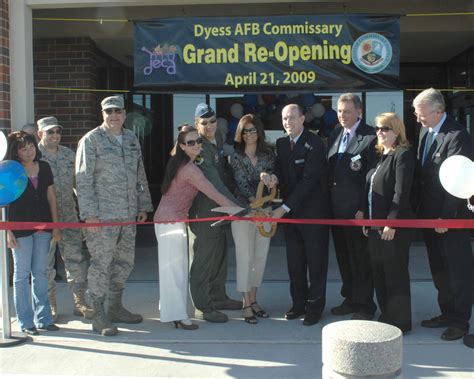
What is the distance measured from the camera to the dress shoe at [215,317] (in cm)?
533

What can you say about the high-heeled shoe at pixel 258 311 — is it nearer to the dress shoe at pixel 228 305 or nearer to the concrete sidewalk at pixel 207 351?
the concrete sidewalk at pixel 207 351

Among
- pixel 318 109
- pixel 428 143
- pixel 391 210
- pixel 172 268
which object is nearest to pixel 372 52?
pixel 428 143

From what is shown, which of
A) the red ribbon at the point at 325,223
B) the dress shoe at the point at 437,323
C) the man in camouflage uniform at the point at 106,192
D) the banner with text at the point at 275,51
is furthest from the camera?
the banner with text at the point at 275,51

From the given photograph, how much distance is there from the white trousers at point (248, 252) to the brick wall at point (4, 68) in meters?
2.71

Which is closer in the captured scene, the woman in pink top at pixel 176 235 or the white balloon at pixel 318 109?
the woman in pink top at pixel 176 235

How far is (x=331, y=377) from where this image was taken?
295 cm

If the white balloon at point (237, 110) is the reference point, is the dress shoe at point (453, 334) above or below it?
below

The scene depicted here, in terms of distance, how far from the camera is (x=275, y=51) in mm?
6617

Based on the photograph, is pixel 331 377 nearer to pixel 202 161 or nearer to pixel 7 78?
pixel 202 161

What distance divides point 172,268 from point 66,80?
16.9 feet

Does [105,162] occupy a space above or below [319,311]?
above

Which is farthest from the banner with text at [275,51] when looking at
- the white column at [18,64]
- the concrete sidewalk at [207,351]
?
the concrete sidewalk at [207,351]

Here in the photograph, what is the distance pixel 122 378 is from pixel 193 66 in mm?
3833

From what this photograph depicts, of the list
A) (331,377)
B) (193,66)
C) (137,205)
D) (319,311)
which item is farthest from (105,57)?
(331,377)
